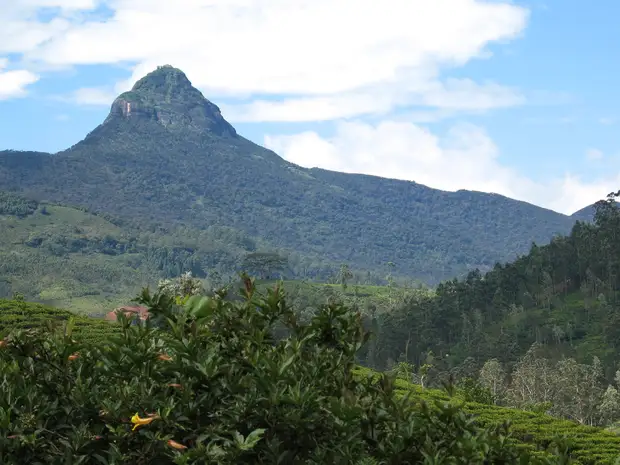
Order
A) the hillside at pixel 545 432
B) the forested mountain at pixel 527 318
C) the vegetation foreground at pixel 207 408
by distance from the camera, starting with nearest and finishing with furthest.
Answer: the vegetation foreground at pixel 207 408 → the hillside at pixel 545 432 → the forested mountain at pixel 527 318

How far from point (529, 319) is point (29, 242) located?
11675cm

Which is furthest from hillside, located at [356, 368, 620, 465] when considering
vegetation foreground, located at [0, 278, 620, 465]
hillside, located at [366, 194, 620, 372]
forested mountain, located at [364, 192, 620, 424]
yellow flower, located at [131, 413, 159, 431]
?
hillside, located at [366, 194, 620, 372]

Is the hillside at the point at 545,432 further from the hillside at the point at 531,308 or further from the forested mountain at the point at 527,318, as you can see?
the hillside at the point at 531,308

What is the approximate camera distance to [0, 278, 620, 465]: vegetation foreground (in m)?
4.40

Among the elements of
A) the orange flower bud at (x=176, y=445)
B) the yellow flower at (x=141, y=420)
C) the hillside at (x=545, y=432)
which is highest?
the yellow flower at (x=141, y=420)

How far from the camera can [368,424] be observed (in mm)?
4820

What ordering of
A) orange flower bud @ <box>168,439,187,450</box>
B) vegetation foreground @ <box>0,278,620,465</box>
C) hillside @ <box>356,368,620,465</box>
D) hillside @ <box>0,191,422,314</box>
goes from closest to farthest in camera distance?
orange flower bud @ <box>168,439,187,450</box>
vegetation foreground @ <box>0,278,620,465</box>
hillside @ <box>356,368,620,465</box>
hillside @ <box>0,191,422,314</box>

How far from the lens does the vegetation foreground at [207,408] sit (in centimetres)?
440

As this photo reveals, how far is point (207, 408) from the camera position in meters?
4.61

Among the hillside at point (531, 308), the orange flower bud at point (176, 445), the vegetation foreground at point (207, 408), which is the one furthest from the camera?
the hillside at point (531, 308)

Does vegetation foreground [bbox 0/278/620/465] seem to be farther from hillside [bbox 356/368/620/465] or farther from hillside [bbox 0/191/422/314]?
hillside [bbox 0/191/422/314]

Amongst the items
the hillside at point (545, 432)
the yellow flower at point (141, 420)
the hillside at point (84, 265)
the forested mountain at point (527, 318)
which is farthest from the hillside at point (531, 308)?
the yellow flower at point (141, 420)

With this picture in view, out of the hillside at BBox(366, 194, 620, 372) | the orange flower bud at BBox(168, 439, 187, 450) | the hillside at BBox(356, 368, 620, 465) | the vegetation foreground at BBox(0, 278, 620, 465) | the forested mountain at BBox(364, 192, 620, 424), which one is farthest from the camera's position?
the hillside at BBox(366, 194, 620, 372)

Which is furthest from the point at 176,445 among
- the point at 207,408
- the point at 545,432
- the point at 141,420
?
the point at 545,432
